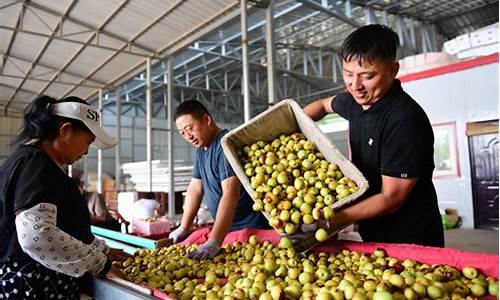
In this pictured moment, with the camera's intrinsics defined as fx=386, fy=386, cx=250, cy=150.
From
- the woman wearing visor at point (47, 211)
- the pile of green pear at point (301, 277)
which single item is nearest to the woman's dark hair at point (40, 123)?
the woman wearing visor at point (47, 211)

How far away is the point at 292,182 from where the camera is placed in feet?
6.54

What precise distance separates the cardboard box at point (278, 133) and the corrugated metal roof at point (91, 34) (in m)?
4.59

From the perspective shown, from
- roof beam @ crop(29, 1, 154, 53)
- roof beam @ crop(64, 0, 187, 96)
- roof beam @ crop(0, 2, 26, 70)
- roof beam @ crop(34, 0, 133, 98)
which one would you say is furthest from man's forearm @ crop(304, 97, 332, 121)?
roof beam @ crop(0, 2, 26, 70)

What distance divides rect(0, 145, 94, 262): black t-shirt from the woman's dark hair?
87 mm

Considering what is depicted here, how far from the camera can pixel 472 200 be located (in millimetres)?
5840

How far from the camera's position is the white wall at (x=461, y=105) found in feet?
18.1

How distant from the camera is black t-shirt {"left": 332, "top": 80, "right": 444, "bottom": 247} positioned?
69.4 inches

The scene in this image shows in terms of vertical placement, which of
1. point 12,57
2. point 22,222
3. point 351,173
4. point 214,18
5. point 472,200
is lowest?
point 472,200

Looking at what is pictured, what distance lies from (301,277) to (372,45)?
107cm

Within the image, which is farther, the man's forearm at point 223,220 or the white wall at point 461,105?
the white wall at point 461,105

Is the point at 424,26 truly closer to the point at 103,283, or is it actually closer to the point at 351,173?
the point at 351,173

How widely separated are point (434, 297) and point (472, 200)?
5292 mm

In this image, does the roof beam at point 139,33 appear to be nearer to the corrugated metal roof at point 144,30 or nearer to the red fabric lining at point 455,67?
the corrugated metal roof at point 144,30

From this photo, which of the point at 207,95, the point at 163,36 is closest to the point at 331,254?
the point at 163,36
